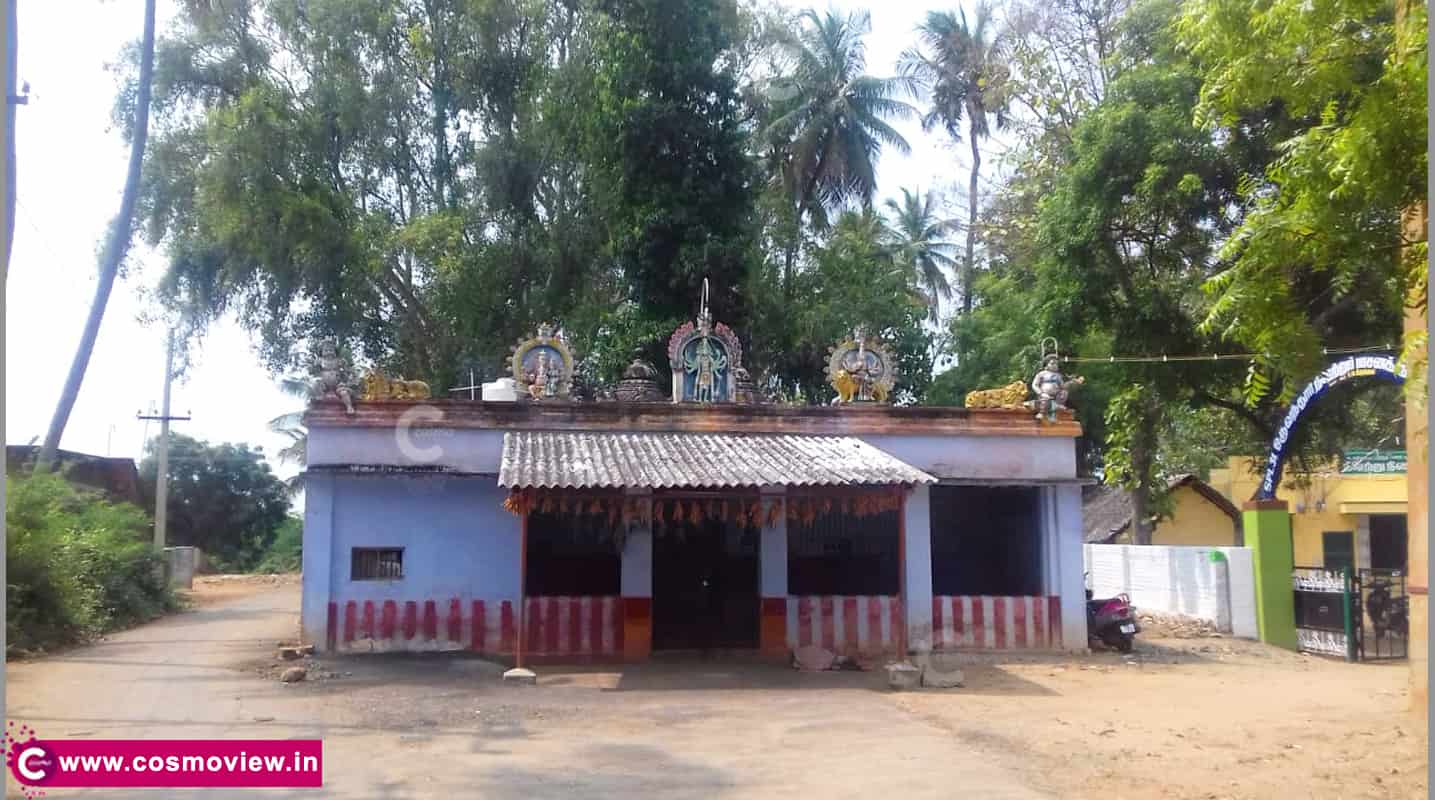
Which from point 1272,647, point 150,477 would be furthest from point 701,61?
point 150,477

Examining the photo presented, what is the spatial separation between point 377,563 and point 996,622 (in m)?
7.81

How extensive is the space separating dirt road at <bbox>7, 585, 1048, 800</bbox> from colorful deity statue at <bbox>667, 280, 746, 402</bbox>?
361cm

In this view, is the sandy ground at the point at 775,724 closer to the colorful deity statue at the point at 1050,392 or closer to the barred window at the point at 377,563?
the barred window at the point at 377,563

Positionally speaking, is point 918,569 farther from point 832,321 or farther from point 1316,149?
point 832,321

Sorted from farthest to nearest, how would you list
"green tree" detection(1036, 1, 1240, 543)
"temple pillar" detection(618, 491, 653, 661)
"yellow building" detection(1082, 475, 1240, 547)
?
1. "yellow building" detection(1082, 475, 1240, 547)
2. "green tree" detection(1036, 1, 1240, 543)
3. "temple pillar" detection(618, 491, 653, 661)

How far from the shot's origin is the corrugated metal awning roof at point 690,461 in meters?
11.6

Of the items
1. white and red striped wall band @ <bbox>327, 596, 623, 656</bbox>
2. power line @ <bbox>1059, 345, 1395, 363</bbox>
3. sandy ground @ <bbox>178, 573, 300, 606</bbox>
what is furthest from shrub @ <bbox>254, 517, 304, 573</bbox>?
power line @ <bbox>1059, 345, 1395, 363</bbox>

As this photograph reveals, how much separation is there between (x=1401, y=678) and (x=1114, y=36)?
12468 millimetres

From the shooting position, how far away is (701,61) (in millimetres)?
22094

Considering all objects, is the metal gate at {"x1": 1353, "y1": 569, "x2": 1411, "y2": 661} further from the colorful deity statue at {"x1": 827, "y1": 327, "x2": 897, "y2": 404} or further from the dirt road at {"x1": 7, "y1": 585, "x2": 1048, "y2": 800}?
the dirt road at {"x1": 7, "y1": 585, "x2": 1048, "y2": 800}

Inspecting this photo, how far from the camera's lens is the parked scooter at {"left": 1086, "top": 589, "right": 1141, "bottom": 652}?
14.8 metres

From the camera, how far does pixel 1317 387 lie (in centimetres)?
1430

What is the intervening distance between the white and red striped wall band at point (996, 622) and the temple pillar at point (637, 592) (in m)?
3.67

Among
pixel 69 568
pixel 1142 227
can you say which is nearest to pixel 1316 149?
pixel 1142 227
